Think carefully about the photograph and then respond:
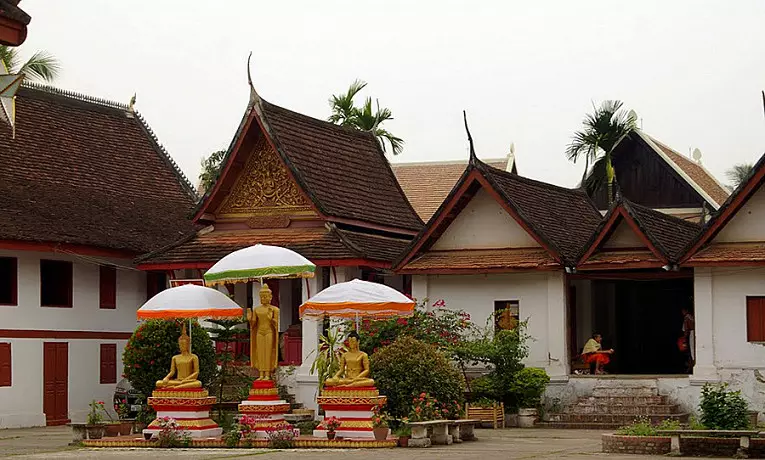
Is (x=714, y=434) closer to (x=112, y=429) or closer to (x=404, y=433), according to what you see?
(x=404, y=433)

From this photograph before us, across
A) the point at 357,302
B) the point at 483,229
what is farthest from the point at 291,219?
the point at 357,302

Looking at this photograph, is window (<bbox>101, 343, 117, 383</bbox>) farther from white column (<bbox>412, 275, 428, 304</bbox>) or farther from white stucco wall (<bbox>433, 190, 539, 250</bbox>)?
white stucco wall (<bbox>433, 190, 539, 250</bbox>)

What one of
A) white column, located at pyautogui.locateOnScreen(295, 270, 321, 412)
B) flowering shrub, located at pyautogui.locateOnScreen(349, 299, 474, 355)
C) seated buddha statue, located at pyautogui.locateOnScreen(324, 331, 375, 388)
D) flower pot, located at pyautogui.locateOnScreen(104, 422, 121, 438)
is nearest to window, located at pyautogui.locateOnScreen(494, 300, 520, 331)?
flowering shrub, located at pyautogui.locateOnScreen(349, 299, 474, 355)

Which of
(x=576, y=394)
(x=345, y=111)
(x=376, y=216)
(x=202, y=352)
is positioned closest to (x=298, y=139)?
(x=376, y=216)

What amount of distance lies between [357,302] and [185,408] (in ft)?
10.9

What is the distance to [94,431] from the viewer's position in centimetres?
2469

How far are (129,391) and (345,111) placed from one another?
848 inches

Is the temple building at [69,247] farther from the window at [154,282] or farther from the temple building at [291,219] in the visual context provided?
the temple building at [291,219]

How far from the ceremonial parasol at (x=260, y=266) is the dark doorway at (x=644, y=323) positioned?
13.1 meters

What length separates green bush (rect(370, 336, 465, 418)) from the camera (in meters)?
24.4

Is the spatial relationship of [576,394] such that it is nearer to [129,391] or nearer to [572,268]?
[572,268]

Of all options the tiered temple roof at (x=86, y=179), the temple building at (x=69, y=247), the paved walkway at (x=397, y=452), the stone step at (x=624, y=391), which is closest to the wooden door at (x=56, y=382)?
the temple building at (x=69, y=247)

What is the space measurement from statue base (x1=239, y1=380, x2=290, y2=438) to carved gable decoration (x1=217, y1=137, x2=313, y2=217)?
9.37 meters

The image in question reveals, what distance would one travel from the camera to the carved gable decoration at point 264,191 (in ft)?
107
